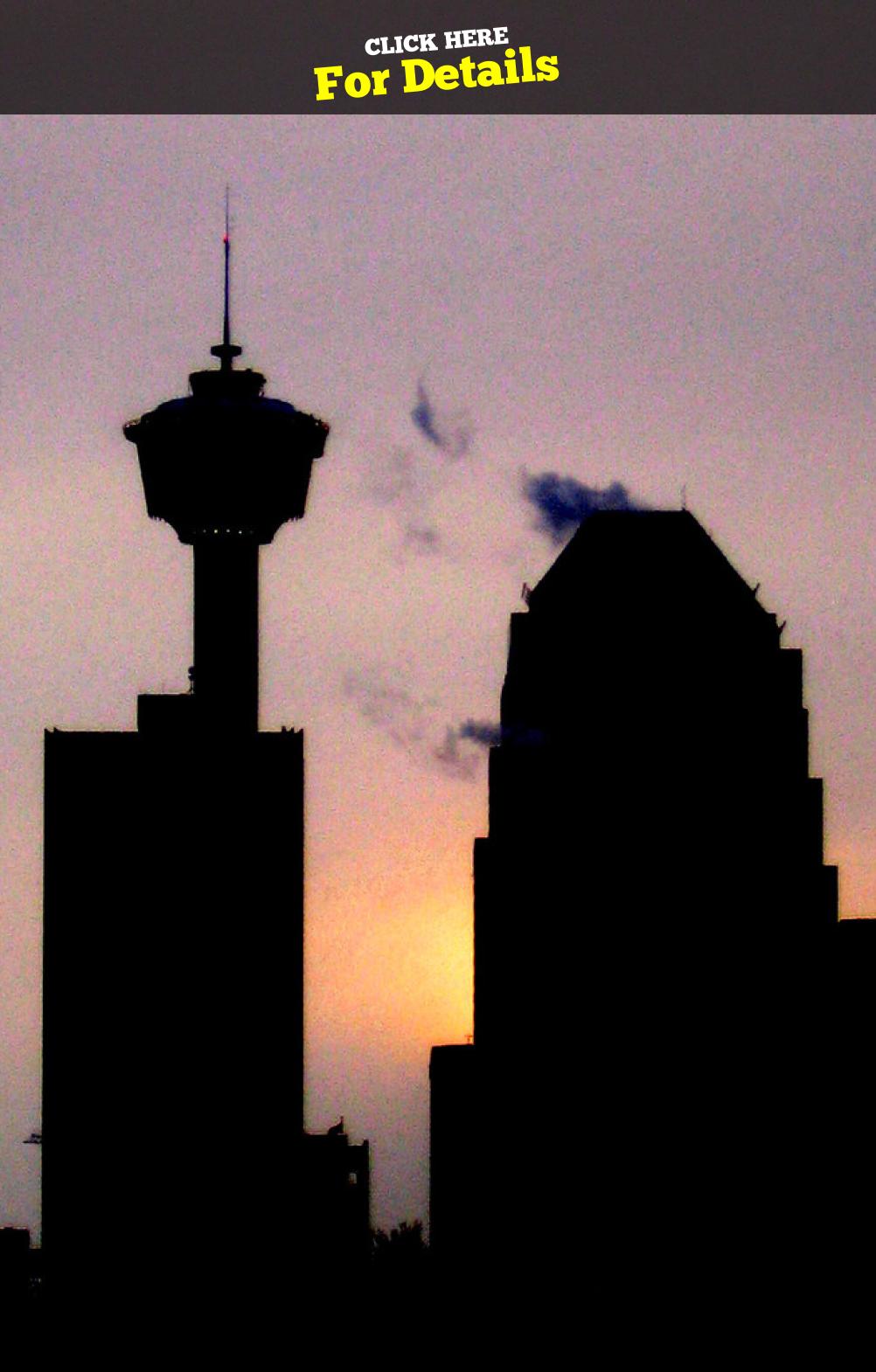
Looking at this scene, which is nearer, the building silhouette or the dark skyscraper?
the dark skyscraper

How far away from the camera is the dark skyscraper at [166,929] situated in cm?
18262

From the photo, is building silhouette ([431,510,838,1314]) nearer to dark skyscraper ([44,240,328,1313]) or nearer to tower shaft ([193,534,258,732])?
dark skyscraper ([44,240,328,1313])

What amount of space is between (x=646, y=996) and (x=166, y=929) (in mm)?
46645

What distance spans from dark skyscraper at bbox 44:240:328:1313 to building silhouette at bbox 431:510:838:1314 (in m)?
22.4

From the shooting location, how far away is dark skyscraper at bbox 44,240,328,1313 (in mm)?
182625

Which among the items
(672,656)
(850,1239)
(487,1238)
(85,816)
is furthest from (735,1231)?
(85,816)

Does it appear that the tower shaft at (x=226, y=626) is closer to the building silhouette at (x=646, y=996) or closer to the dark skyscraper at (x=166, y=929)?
the dark skyscraper at (x=166, y=929)

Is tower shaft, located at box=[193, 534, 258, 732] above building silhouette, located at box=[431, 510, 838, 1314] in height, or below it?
above

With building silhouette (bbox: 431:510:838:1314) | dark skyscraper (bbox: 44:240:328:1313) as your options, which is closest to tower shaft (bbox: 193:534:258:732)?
dark skyscraper (bbox: 44:240:328:1313)

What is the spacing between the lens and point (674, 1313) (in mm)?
183375

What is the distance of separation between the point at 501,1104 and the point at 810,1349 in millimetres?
35501

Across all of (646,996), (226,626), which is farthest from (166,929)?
(646,996)

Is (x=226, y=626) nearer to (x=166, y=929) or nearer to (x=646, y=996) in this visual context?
(x=166, y=929)

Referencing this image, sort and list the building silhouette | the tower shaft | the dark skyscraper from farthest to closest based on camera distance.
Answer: the building silhouette → the dark skyscraper → the tower shaft
